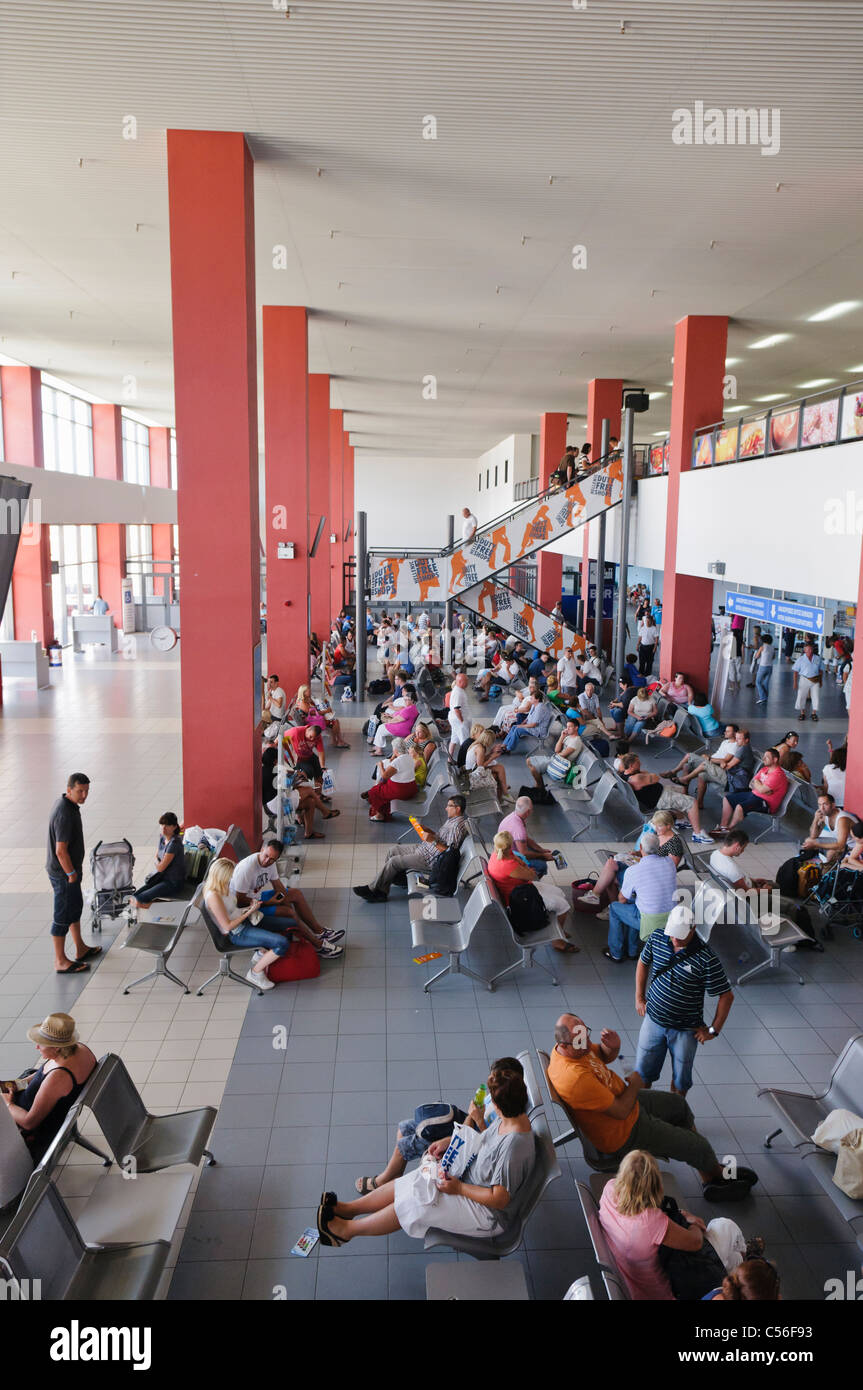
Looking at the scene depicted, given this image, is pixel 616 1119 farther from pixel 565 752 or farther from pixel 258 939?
pixel 565 752

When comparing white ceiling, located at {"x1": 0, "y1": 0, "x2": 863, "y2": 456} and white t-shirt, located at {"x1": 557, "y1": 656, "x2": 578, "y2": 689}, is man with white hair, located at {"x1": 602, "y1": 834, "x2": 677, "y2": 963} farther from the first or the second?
white t-shirt, located at {"x1": 557, "y1": 656, "x2": 578, "y2": 689}

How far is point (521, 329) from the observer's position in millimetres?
17531

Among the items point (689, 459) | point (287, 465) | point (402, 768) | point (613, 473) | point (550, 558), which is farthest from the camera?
point (550, 558)

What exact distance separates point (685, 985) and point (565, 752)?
21.3 ft

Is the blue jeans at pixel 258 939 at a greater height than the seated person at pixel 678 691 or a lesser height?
lesser

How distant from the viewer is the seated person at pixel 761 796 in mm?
10383

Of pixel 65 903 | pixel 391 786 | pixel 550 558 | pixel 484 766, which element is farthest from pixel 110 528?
pixel 65 903

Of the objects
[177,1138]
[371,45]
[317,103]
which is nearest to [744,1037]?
[177,1138]

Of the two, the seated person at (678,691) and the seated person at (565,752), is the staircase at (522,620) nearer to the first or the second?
the seated person at (678,691)

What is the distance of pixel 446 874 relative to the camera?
328 inches

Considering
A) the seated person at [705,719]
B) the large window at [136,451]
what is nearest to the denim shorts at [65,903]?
the seated person at [705,719]

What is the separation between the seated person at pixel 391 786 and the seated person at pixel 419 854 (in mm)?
2386
